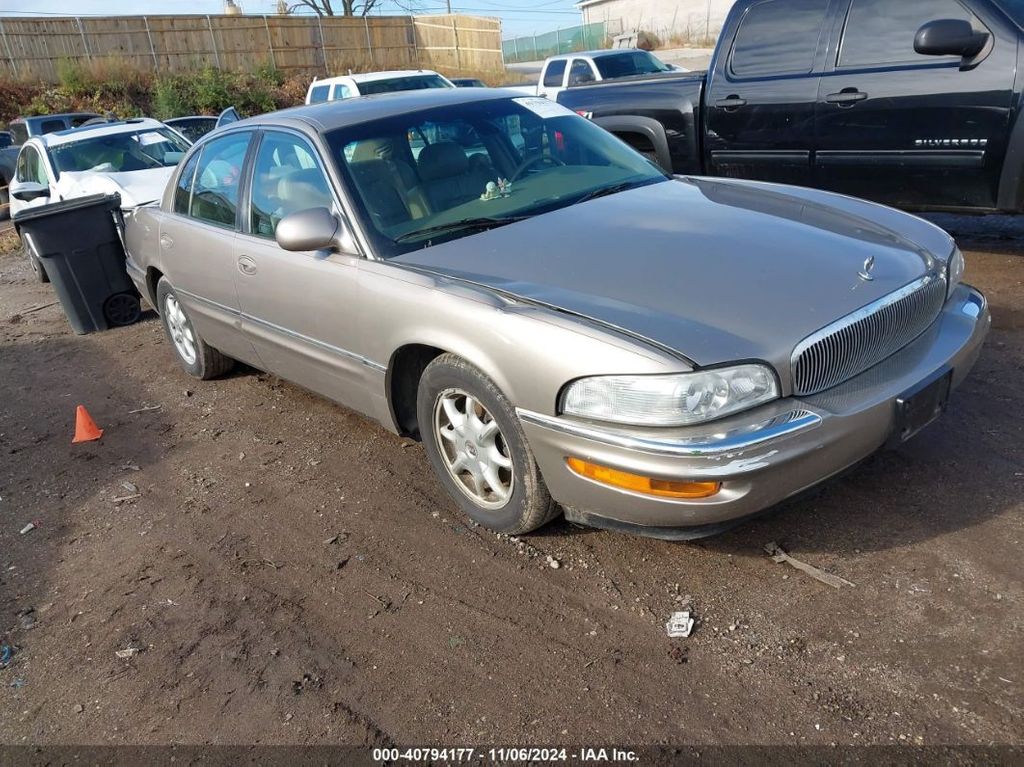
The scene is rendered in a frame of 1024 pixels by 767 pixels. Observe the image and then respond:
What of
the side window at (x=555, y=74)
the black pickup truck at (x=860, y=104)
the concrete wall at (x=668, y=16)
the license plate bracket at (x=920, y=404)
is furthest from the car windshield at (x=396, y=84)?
the concrete wall at (x=668, y=16)

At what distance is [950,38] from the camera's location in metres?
5.33

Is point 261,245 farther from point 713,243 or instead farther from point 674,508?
point 674,508

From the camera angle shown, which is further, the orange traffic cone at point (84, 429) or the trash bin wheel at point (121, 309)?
the trash bin wheel at point (121, 309)

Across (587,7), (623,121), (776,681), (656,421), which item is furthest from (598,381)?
(587,7)

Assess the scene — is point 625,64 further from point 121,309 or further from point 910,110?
point 121,309

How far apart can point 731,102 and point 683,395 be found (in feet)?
16.2

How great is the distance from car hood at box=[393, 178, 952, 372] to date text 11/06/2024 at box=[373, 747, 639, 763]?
1179mm

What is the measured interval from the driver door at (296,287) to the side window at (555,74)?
12.8m

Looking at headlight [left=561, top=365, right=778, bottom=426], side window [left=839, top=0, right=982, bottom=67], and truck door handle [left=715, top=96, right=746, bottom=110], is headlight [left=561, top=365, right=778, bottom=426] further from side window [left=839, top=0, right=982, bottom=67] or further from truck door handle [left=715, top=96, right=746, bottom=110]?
truck door handle [left=715, top=96, right=746, bottom=110]

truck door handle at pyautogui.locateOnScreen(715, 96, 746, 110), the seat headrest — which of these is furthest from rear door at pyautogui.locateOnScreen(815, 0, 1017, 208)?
the seat headrest

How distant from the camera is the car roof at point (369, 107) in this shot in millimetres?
4031

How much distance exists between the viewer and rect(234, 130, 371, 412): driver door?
3.71 metres

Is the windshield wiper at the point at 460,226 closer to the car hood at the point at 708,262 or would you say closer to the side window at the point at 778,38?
the car hood at the point at 708,262

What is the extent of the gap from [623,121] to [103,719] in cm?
623
